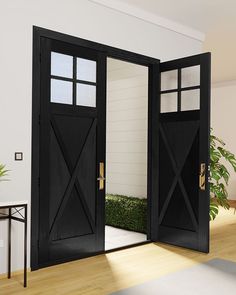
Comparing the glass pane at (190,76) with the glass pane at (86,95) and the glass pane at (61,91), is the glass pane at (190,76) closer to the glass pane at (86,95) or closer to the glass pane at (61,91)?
the glass pane at (86,95)

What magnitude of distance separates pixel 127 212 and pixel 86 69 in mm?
2448

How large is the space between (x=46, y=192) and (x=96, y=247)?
3.25 ft

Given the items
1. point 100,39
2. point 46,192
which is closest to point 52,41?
point 100,39

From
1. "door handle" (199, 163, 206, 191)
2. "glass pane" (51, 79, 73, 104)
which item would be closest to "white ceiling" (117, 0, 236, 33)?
"glass pane" (51, 79, 73, 104)

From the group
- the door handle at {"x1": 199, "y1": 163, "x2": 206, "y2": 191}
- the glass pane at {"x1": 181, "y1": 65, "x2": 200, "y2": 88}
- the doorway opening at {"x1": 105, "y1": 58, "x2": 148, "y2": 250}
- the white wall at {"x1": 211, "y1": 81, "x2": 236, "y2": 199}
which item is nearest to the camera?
the door handle at {"x1": 199, "y1": 163, "x2": 206, "y2": 191}

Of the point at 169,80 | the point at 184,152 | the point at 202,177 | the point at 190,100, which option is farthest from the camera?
the point at 169,80

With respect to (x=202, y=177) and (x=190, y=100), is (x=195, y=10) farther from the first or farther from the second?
(x=202, y=177)

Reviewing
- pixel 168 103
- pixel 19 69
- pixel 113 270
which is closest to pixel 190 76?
pixel 168 103

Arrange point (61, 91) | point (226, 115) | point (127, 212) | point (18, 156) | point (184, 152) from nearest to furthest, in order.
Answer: point (18, 156), point (61, 91), point (184, 152), point (127, 212), point (226, 115)

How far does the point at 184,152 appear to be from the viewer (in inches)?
190

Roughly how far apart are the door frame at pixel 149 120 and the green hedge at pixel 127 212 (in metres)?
0.42

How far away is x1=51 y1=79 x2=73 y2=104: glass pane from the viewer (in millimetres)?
4102

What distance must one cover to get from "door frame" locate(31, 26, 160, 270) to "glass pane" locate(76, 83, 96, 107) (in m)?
0.46

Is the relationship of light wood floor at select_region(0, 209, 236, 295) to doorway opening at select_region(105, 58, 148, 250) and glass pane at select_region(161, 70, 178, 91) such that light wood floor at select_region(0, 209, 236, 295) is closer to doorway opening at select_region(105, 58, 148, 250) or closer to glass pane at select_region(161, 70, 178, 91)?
doorway opening at select_region(105, 58, 148, 250)
